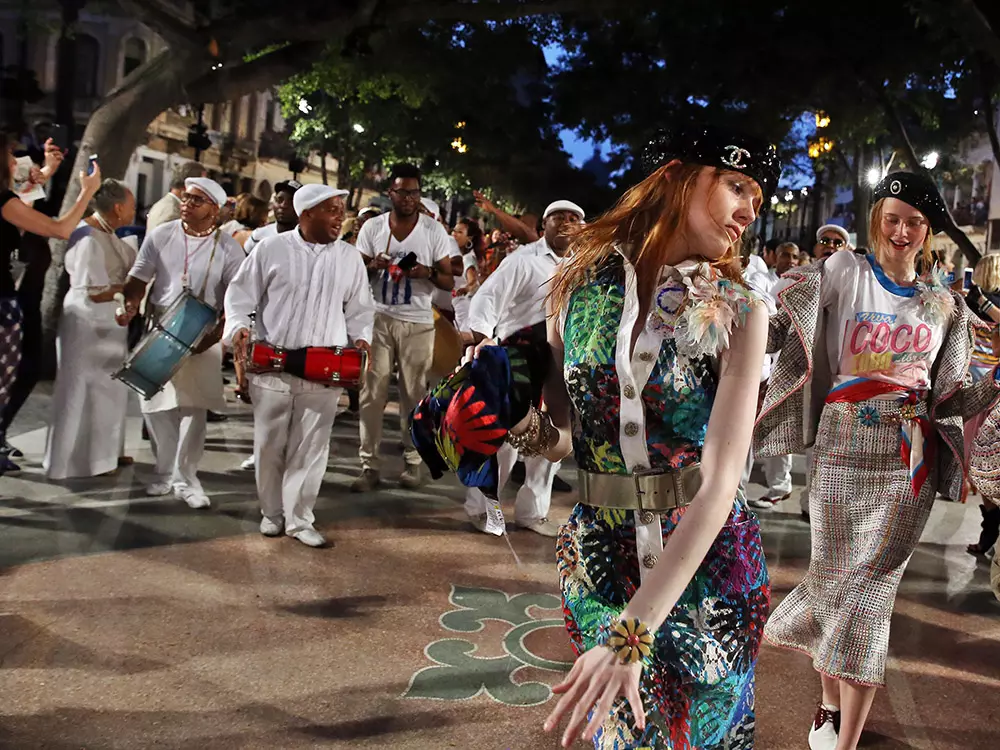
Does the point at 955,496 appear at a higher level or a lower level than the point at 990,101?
lower

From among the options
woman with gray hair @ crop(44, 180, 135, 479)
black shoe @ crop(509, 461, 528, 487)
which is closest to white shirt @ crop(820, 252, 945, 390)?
black shoe @ crop(509, 461, 528, 487)

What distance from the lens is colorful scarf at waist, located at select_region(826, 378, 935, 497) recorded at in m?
3.78

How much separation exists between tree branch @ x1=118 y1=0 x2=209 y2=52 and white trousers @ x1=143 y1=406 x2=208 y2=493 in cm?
722

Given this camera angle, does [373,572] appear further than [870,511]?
Yes

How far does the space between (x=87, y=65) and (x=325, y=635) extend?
549 inches

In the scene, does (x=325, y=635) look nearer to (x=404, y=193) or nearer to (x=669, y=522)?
(x=669, y=522)

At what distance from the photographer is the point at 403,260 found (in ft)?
25.1

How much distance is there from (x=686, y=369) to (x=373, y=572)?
3933mm

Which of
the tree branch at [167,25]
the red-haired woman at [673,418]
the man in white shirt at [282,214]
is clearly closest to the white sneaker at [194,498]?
the man in white shirt at [282,214]

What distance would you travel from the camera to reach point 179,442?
687cm

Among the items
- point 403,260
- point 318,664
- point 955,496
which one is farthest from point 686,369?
point 403,260

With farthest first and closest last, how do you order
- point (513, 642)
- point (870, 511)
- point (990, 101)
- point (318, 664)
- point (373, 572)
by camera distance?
point (990, 101), point (373, 572), point (513, 642), point (318, 664), point (870, 511)

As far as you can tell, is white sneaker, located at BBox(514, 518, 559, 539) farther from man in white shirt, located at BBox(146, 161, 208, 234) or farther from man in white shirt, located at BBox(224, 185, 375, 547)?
man in white shirt, located at BBox(146, 161, 208, 234)

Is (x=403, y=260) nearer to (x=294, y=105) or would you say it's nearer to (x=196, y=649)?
(x=196, y=649)
